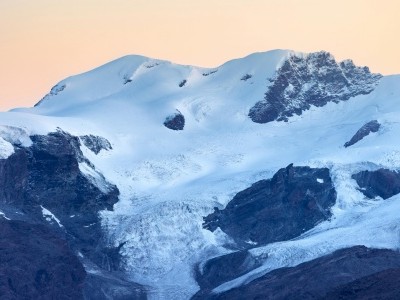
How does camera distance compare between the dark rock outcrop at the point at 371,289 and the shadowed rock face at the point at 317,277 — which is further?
the shadowed rock face at the point at 317,277

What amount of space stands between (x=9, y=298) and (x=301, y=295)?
107 ft

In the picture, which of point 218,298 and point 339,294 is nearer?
point 339,294

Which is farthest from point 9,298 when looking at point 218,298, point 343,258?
point 343,258

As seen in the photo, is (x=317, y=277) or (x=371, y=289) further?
(x=317, y=277)

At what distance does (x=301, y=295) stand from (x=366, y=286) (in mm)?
25446

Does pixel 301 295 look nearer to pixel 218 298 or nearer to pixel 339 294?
pixel 218 298

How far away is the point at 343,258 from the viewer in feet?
650

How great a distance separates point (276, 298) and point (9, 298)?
29.7 meters

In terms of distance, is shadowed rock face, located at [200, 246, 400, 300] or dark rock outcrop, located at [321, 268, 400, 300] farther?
shadowed rock face, located at [200, 246, 400, 300]

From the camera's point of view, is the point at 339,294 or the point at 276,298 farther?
the point at 276,298

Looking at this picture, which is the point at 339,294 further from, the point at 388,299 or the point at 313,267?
the point at 313,267

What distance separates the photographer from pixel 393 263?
7790 inches

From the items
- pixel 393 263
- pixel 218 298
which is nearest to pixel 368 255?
pixel 393 263

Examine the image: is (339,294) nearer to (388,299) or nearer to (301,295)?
(388,299)
